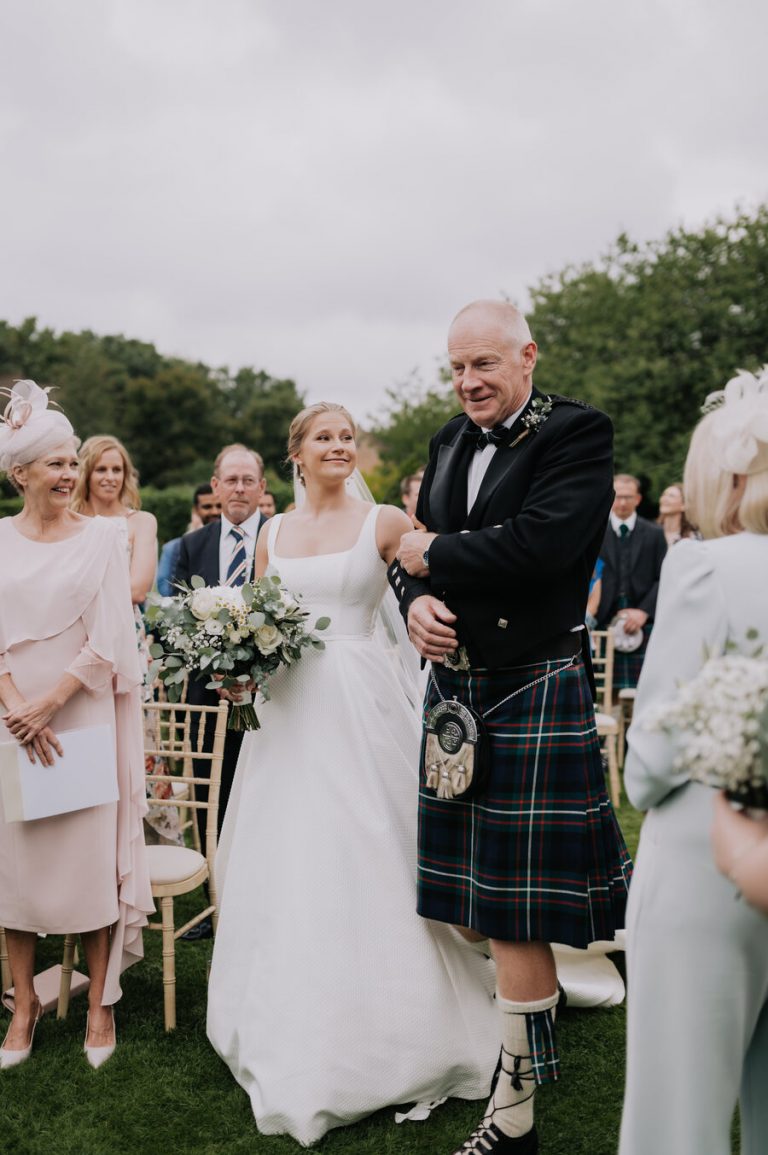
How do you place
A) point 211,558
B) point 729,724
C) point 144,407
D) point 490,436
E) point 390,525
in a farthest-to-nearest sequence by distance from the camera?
point 144,407, point 211,558, point 390,525, point 490,436, point 729,724

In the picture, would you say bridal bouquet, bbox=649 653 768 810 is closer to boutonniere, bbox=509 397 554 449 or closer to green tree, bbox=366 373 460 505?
boutonniere, bbox=509 397 554 449

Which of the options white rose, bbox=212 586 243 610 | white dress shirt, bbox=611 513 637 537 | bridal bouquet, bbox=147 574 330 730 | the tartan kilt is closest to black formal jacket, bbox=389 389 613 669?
the tartan kilt

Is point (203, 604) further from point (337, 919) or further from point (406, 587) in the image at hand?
point (337, 919)

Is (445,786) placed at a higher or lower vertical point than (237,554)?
lower

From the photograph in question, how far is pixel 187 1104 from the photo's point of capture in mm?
3264

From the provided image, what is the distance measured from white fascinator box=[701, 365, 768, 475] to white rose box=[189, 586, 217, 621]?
1.99m

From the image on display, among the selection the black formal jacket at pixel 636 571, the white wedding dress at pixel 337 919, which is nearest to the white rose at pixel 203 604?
the white wedding dress at pixel 337 919

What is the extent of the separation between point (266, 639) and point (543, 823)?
1.13m

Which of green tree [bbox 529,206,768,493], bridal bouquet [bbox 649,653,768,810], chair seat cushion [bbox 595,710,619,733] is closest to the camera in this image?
bridal bouquet [bbox 649,653,768,810]

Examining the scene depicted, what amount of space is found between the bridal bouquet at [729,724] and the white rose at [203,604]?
6.85 ft

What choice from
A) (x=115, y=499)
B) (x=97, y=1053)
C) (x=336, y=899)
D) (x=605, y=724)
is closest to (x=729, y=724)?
(x=336, y=899)

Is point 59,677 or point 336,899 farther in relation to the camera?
point 59,677

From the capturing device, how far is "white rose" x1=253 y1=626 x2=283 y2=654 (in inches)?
131

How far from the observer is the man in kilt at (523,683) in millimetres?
2758
